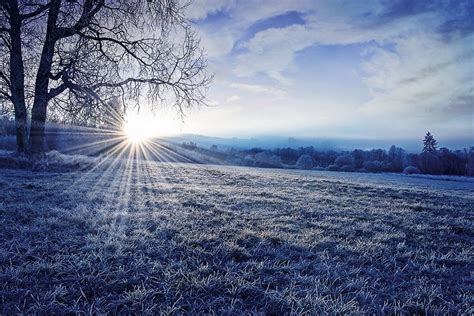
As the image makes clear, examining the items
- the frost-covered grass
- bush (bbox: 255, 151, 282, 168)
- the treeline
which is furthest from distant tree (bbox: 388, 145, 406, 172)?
the frost-covered grass

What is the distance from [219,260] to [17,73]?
12.6 m

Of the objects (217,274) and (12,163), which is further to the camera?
(12,163)

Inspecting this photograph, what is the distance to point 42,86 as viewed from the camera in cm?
1144

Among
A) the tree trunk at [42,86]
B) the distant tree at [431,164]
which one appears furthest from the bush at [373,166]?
the tree trunk at [42,86]

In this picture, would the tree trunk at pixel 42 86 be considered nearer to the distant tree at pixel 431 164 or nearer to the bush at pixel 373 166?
the bush at pixel 373 166

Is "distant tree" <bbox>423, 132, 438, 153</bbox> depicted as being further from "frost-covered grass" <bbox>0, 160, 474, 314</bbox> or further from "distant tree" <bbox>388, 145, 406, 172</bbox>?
"frost-covered grass" <bbox>0, 160, 474, 314</bbox>

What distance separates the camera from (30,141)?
12000mm

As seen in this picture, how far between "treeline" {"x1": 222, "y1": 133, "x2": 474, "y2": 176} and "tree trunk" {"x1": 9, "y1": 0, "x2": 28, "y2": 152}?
42241mm

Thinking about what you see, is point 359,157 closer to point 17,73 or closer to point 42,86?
point 42,86

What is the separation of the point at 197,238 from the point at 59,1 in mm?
11613

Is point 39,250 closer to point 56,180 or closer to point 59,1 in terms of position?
point 56,180

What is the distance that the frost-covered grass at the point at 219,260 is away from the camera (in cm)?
240

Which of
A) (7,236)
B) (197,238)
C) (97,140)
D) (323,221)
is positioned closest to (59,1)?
(7,236)

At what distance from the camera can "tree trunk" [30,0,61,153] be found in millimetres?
10781
